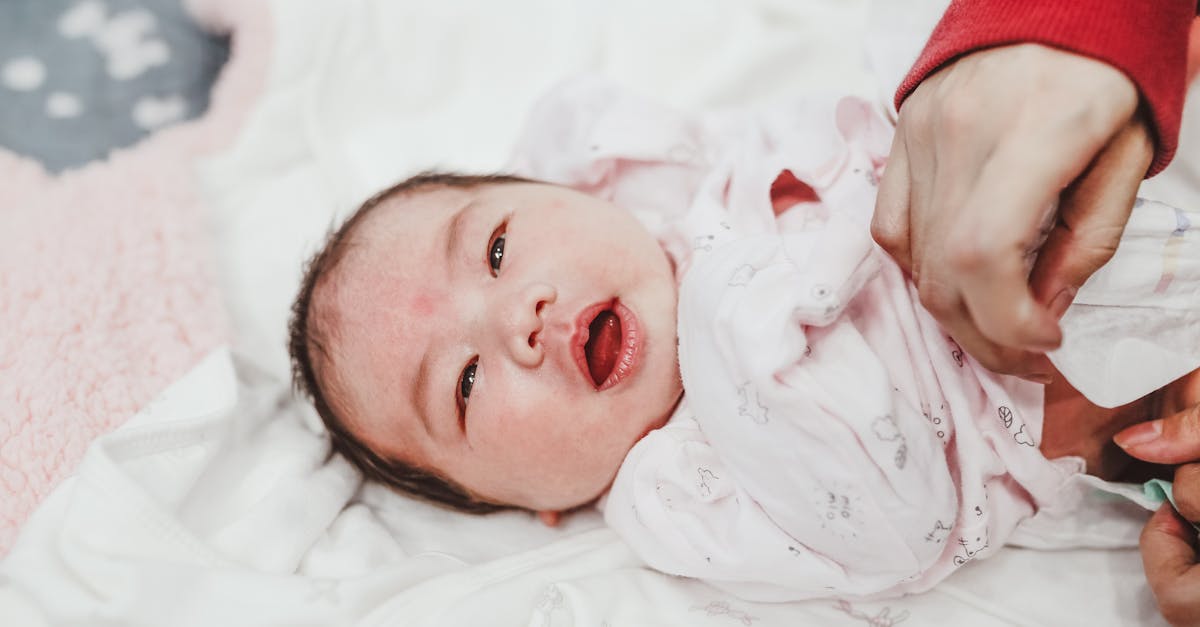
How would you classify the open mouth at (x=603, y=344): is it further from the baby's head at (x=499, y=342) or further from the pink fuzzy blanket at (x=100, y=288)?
the pink fuzzy blanket at (x=100, y=288)

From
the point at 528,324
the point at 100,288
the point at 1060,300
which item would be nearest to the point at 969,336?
the point at 1060,300

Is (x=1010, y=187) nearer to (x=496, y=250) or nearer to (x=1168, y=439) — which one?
(x=1168, y=439)

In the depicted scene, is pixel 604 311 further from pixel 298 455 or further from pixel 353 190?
pixel 353 190

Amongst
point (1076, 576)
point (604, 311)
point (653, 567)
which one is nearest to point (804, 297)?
point (604, 311)

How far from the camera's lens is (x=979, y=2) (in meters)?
0.88

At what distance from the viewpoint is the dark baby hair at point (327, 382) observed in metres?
1.28

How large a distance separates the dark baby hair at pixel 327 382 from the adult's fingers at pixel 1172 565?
0.81 metres

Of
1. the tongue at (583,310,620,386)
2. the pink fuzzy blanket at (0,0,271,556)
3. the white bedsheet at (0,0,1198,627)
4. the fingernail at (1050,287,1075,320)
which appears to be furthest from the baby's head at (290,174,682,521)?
the fingernail at (1050,287,1075,320)

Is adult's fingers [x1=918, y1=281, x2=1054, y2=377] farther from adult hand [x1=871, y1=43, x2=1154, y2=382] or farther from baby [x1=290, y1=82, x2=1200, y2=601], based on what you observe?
baby [x1=290, y1=82, x2=1200, y2=601]

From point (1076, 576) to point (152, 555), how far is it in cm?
116

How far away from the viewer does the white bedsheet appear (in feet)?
3.72

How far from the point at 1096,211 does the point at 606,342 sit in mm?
581

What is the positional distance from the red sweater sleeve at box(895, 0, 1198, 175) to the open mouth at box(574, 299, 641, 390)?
0.47 metres

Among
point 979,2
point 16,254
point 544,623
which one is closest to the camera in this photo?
point 979,2
